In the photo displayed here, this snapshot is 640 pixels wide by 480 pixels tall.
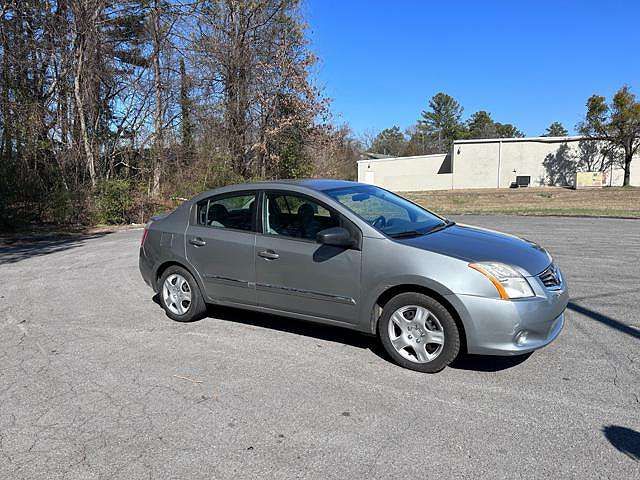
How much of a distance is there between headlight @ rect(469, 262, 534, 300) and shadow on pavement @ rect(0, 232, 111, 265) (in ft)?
30.7

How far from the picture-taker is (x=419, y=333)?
4082mm

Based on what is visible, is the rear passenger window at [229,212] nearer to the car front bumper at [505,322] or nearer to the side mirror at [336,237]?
the side mirror at [336,237]

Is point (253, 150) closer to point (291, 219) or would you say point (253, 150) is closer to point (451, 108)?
point (291, 219)

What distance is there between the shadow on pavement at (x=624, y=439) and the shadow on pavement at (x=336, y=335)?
3.52 feet

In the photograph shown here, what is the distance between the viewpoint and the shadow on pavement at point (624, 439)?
288 cm

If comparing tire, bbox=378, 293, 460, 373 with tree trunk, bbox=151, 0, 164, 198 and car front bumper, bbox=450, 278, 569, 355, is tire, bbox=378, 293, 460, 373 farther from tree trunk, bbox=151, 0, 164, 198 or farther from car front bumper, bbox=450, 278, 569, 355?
tree trunk, bbox=151, 0, 164, 198

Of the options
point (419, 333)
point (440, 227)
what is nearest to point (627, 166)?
point (440, 227)

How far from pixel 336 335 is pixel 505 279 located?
187 centimetres

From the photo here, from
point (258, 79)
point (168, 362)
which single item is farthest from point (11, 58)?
point (168, 362)

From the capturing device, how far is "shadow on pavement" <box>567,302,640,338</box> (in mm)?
4969

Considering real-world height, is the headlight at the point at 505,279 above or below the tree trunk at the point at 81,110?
below

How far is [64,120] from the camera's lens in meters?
16.1

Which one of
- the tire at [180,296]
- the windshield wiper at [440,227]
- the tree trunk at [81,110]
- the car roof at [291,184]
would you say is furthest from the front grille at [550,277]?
the tree trunk at [81,110]

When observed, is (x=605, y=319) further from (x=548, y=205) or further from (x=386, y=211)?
(x=548, y=205)
